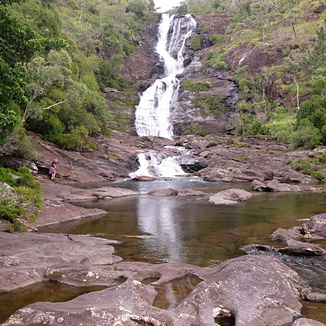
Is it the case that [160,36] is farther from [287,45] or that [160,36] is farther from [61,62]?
[61,62]

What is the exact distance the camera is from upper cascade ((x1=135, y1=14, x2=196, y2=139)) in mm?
61312

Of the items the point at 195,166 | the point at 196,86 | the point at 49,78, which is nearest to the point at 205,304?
the point at 49,78

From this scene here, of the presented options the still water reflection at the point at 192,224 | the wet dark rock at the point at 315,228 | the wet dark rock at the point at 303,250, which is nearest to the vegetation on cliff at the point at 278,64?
the still water reflection at the point at 192,224

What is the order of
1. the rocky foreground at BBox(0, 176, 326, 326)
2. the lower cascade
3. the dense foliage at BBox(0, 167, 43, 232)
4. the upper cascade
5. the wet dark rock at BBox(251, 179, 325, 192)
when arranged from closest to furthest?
the rocky foreground at BBox(0, 176, 326, 326) → the dense foliage at BBox(0, 167, 43, 232) → the wet dark rock at BBox(251, 179, 325, 192) → the lower cascade → the upper cascade

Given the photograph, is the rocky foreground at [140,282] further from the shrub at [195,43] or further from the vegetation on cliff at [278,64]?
the shrub at [195,43]

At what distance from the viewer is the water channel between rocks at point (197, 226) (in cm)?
962

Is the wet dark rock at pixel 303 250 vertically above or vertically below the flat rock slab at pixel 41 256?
below

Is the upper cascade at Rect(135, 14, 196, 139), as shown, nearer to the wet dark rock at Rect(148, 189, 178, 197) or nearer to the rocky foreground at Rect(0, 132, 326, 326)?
the wet dark rock at Rect(148, 189, 178, 197)

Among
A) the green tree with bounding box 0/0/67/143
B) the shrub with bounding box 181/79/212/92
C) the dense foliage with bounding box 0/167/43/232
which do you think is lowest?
the dense foliage with bounding box 0/167/43/232

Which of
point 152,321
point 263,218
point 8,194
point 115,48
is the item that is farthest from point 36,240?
point 115,48

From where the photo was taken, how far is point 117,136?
51844 millimetres


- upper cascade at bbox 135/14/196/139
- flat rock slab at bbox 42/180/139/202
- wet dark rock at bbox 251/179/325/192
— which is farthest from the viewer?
upper cascade at bbox 135/14/196/139

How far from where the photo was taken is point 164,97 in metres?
68.7

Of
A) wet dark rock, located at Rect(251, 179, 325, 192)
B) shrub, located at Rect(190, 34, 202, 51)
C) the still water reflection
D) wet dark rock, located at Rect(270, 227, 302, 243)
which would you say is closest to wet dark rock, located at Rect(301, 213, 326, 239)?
wet dark rock, located at Rect(270, 227, 302, 243)
